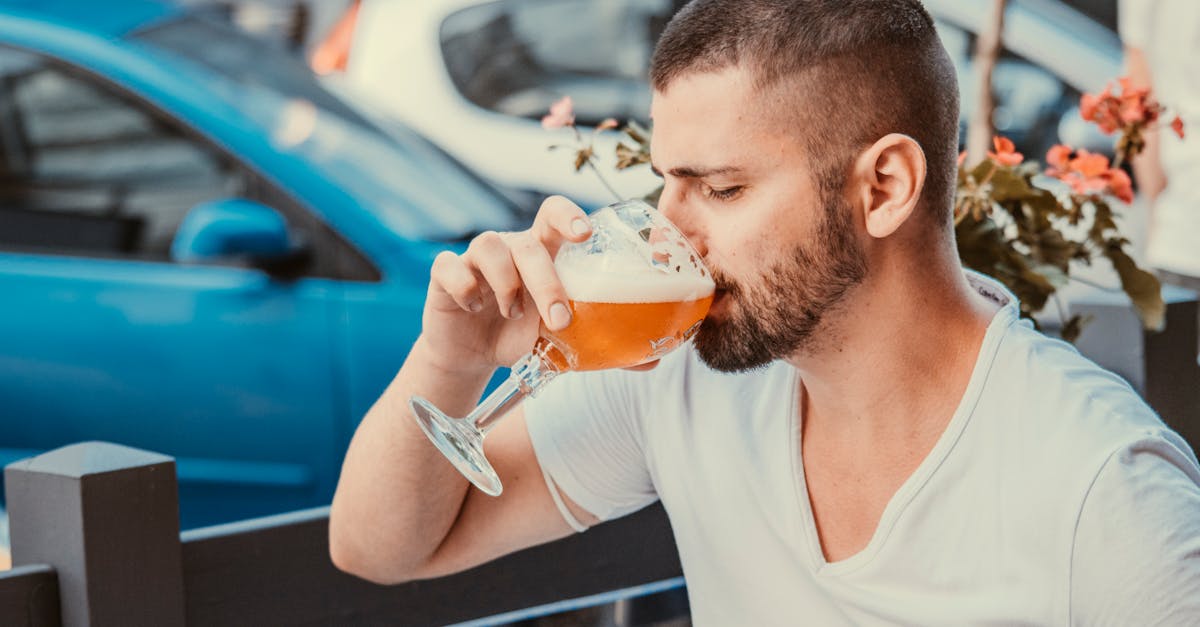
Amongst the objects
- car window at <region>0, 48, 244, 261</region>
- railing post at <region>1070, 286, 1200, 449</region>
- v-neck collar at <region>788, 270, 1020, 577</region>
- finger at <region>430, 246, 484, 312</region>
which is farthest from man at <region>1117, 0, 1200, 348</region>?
car window at <region>0, 48, 244, 261</region>

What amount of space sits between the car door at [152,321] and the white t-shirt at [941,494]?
202 cm

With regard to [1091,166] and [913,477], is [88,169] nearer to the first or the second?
[1091,166]

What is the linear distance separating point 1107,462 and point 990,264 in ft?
2.60

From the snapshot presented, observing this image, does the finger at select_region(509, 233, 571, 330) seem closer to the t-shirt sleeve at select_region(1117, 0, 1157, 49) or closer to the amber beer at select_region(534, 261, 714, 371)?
the amber beer at select_region(534, 261, 714, 371)

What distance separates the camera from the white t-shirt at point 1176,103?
322cm

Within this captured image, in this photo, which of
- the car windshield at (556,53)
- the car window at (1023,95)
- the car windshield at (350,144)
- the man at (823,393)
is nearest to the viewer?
the man at (823,393)

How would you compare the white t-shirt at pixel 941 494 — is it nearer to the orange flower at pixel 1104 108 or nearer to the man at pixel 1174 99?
the orange flower at pixel 1104 108

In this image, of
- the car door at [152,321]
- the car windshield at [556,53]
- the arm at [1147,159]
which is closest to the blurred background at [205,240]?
the car door at [152,321]

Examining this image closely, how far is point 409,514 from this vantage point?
5.92 feet

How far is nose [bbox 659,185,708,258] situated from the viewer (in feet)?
5.29

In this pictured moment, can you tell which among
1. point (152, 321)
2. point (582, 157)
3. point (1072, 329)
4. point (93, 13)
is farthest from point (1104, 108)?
point (93, 13)

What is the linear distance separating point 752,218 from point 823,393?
0.22 m

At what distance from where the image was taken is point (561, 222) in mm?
1570

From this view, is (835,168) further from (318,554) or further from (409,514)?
(318,554)
